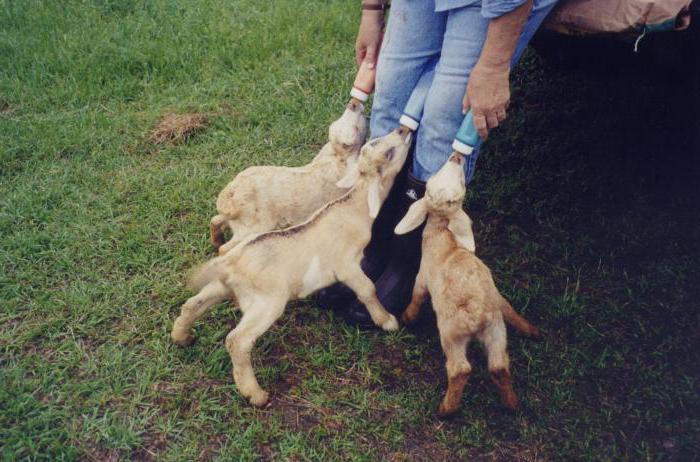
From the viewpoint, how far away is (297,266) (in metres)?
2.95

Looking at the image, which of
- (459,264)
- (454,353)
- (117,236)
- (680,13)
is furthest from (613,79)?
(117,236)

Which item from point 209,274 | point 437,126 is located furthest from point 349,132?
point 209,274

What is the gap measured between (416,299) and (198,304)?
111cm

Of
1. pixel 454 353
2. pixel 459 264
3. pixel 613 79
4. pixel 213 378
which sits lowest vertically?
pixel 213 378

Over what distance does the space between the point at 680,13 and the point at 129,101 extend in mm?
4272

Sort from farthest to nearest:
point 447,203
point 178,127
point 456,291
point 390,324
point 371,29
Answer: point 178,127
point 371,29
point 390,324
point 447,203
point 456,291

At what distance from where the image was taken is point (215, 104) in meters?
5.15

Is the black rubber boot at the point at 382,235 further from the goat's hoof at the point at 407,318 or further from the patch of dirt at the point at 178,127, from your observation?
the patch of dirt at the point at 178,127

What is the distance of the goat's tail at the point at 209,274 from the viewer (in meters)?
2.87

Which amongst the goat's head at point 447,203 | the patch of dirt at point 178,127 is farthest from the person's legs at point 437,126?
the patch of dirt at point 178,127

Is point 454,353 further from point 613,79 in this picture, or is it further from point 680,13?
point 613,79

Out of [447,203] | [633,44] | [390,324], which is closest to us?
[447,203]

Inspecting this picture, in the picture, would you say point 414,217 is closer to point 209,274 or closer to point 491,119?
point 491,119

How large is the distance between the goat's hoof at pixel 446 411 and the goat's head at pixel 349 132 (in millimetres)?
1574
